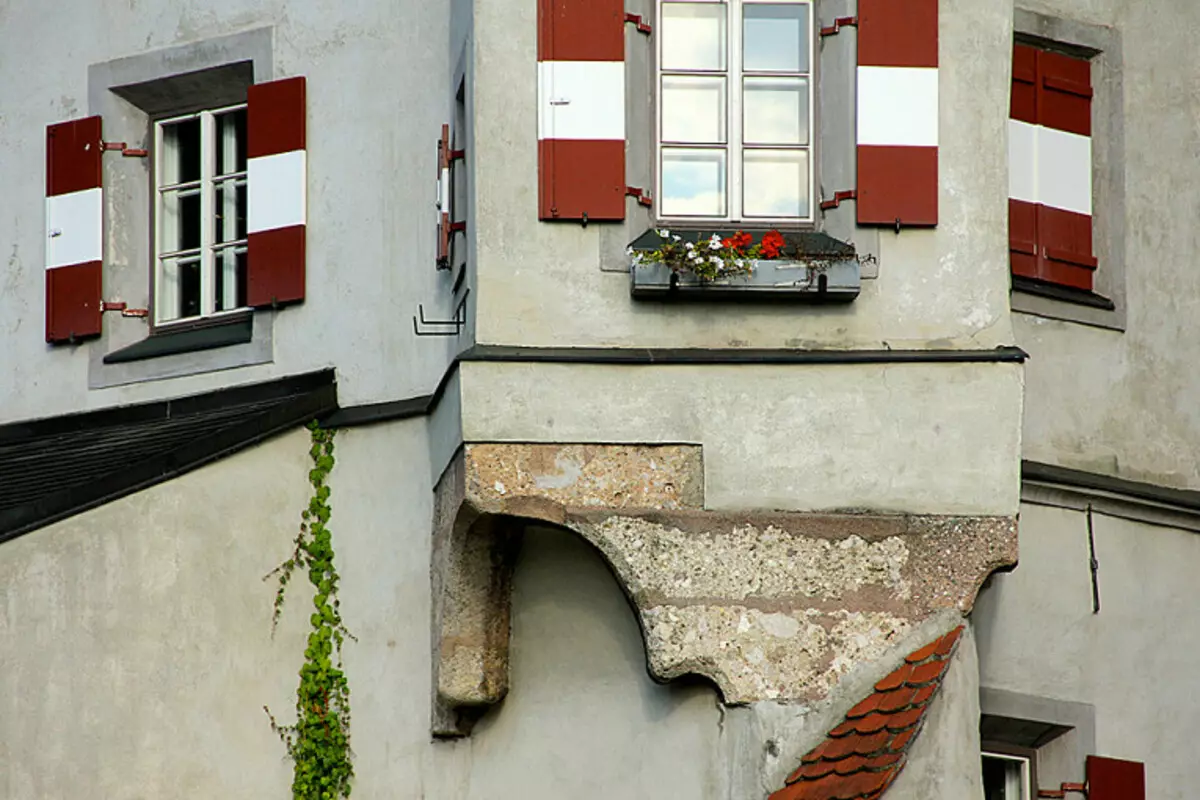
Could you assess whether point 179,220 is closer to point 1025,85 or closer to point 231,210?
point 231,210

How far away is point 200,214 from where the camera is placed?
53.1 feet

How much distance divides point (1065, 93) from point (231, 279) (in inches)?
164

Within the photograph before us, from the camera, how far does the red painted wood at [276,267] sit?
1530 centimetres

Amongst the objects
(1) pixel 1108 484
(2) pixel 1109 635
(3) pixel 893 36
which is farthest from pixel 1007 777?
(3) pixel 893 36

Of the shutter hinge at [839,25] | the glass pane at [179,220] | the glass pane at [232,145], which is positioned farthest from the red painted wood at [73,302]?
the shutter hinge at [839,25]

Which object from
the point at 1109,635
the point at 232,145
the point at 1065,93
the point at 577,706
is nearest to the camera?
the point at 577,706

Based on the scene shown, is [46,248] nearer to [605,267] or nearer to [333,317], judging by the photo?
[333,317]

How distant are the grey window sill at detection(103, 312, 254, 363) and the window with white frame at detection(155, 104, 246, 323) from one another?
12 centimetres

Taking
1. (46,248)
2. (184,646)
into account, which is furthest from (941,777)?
(46,248)

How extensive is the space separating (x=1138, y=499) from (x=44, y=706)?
5.13 m

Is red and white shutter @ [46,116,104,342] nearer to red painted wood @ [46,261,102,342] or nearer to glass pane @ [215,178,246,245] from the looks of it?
red painted wood @ [46,261,102,342]

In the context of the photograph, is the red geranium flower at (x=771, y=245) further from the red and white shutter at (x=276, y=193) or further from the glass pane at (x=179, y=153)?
the glass pane at (x=179, y=153)

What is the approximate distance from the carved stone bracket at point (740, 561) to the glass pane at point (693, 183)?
1.05 metres

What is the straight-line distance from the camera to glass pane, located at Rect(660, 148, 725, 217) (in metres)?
13.8
